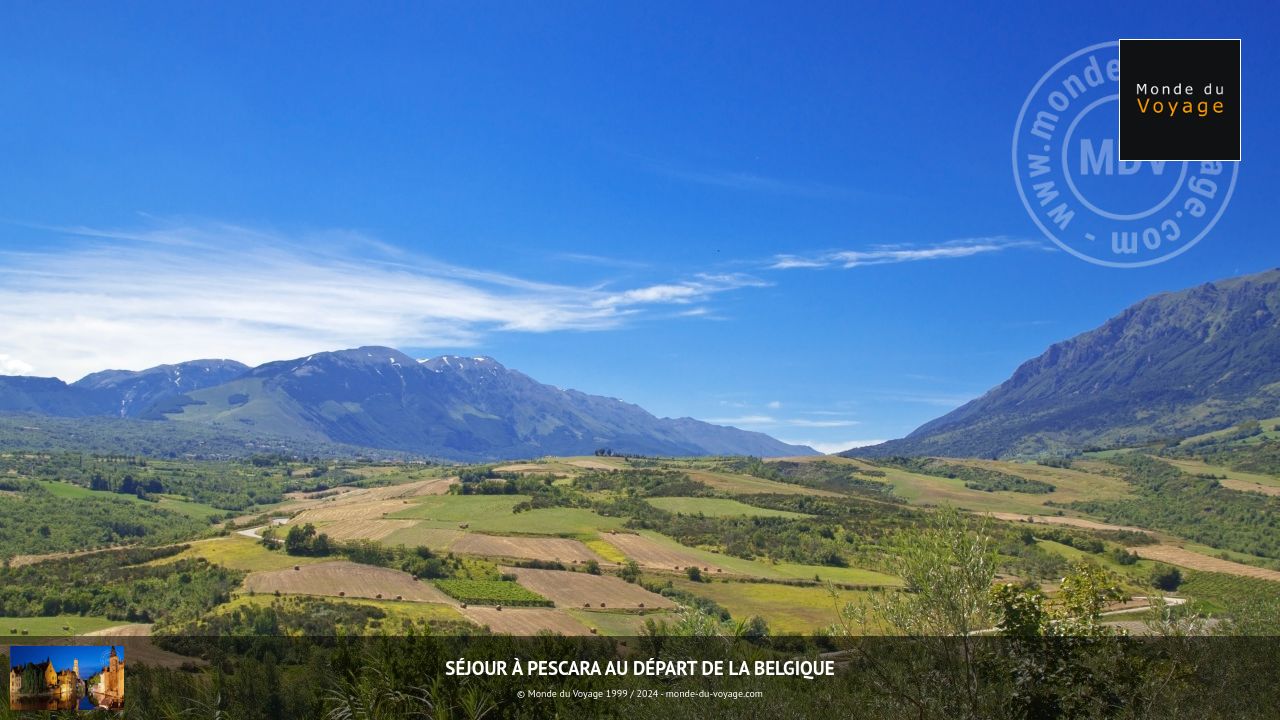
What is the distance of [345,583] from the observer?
347 ft

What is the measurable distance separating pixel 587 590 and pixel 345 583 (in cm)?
3355

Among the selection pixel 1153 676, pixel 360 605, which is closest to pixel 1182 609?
pixel 1153 676

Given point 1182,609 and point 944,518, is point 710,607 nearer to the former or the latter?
point 1182,609

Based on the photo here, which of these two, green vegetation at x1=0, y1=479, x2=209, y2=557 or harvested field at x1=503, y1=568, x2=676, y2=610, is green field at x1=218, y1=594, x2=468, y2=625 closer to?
harvested field at x1=503, y1=568, x2=676, y2=610

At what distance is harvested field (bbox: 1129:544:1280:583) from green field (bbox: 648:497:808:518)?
64028 millimetres

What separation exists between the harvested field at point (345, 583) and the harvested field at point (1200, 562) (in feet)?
382

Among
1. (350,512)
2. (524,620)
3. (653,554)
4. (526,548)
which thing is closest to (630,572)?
(653,554)

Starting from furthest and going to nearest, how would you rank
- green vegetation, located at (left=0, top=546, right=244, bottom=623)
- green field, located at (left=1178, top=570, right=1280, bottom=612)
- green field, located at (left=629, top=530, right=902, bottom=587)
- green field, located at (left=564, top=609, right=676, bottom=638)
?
green field, located at (left=629, top=530, right=902, bottom=587) → green field, located at (left=1178, top=570, right=1280, bottom=612) → green vegetation, located at (left=0, top=546, right=244, bottom=623) → green field, located at (left=564, top=609, right=676, bottom=638)

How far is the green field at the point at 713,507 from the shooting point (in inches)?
6836

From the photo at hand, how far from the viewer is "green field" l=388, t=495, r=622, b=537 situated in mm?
150500

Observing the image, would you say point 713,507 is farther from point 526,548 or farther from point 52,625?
point 52,625

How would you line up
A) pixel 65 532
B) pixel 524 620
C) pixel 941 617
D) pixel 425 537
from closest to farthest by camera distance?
1. pixel 941 617
2. pixel 524 620
3. pixel 425 537
4. pixel 65 532

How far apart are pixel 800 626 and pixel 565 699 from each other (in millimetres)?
56342

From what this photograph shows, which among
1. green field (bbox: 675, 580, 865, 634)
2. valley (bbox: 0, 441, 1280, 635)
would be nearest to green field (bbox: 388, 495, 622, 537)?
valley (bbox: 0, 441, 1280, 635)
